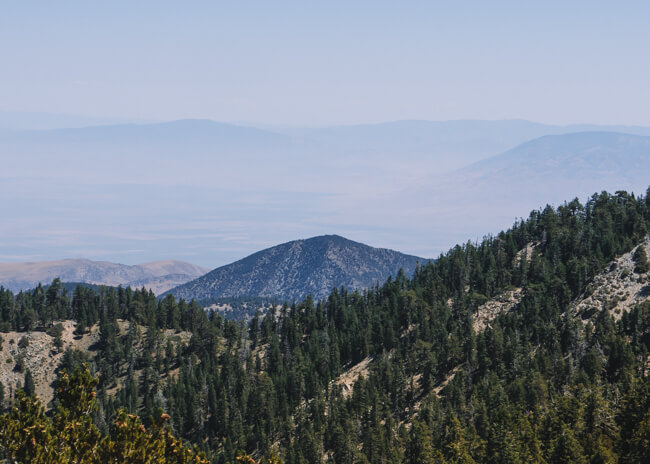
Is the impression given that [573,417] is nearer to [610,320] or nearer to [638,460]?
[638,460]

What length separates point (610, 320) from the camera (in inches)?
7643

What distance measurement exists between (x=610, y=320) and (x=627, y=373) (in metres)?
40.1

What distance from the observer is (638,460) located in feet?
303

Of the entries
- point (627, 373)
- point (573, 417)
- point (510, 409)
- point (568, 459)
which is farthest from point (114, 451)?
point (627, 373)

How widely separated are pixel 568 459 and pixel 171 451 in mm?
72101

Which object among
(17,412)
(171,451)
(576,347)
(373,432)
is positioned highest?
(17,412)

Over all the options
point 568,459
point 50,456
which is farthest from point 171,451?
point 568,459

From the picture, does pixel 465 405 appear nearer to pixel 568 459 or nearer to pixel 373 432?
pixel 373 432

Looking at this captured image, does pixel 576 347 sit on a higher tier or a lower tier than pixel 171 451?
lower

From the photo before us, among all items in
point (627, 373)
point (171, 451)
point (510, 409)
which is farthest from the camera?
point (627, 373)

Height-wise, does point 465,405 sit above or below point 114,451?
below

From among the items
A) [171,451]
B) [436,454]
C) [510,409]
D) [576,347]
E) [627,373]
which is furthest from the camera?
[576,347]

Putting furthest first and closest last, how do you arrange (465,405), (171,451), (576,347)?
1. (576,347)
2. (465,405)
3. (171,451)

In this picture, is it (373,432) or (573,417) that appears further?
(373,432)
